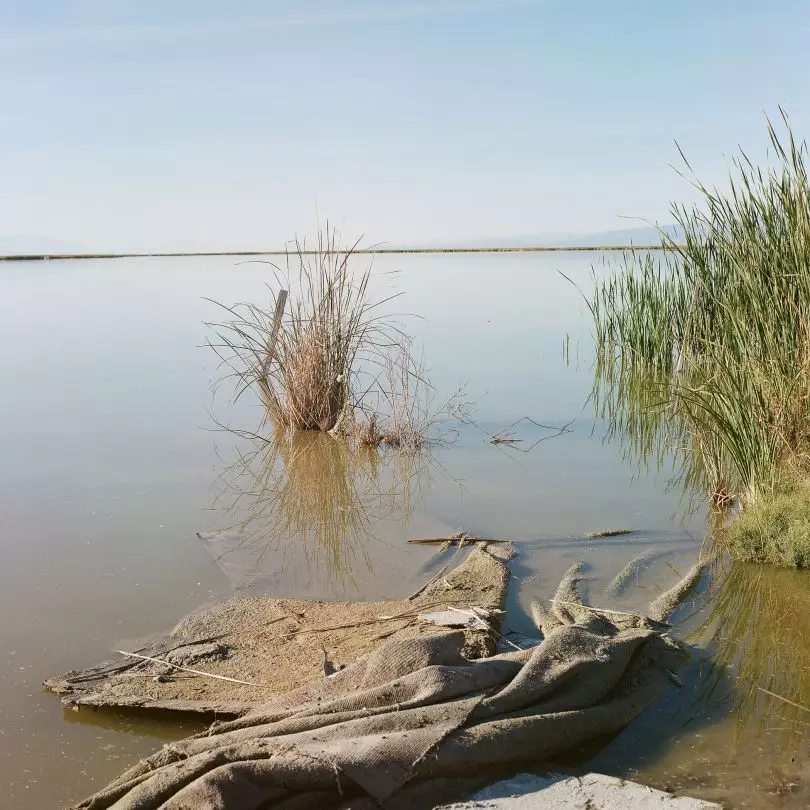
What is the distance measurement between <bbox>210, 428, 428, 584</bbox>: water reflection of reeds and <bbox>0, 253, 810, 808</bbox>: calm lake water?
0.07 feet

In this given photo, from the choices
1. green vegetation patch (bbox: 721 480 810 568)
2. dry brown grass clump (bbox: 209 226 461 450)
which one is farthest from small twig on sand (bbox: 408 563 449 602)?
dry brown grass clump (bbox: 209 226 461 450)

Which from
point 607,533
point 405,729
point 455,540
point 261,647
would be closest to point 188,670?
point 261,647

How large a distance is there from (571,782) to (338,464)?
14.0ft

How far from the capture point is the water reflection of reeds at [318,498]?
15.4ft

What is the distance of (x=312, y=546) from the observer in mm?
4805

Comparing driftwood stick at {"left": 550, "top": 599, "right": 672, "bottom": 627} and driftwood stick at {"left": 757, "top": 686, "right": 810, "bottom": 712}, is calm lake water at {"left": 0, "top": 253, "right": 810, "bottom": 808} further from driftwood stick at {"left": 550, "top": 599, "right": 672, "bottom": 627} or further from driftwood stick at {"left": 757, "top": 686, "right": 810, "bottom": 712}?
driftwood stick at {"left": 550, "top": 599, "right": 672, "bottom": 627}

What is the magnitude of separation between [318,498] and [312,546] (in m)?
0.96

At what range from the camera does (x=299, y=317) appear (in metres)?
7.16

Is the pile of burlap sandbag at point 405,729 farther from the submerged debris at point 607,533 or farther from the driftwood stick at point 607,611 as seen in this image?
the submerged debris at point 607,533

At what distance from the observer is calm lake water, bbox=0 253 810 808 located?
8.86 feet

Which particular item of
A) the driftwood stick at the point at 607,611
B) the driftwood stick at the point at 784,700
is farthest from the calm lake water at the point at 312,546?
the driftwood stick at the point at 607,611

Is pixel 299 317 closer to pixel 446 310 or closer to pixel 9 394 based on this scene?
pixel 9 394

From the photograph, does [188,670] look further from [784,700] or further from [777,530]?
[777,530]

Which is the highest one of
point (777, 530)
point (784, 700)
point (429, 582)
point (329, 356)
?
point (329, 356)
